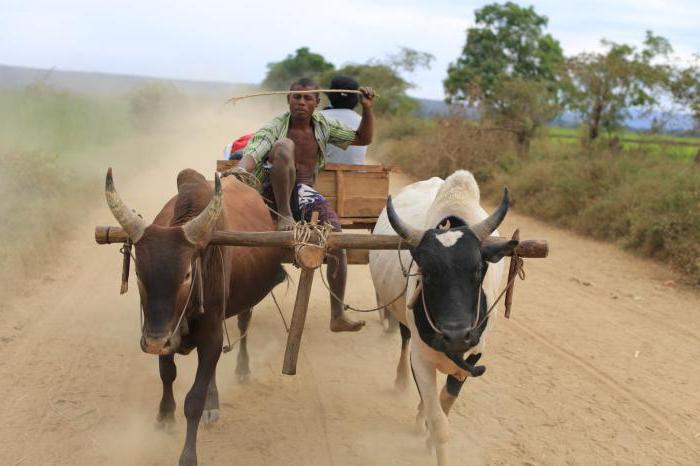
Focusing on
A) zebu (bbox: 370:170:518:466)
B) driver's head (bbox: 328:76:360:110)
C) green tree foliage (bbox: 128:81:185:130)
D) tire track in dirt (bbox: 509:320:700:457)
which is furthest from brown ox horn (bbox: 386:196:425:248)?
green tree foliage (bbox: 128:81:185:130)

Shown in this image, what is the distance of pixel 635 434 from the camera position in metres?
4.71

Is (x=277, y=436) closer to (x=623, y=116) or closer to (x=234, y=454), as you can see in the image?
(x=234, y=454)

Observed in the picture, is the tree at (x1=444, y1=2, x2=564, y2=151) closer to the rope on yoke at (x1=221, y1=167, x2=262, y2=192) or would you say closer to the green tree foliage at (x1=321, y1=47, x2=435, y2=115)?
the green tree foliage at (x1=321, y1=47, x2=435, y2=115)

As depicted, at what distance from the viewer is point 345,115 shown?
746 centimetres

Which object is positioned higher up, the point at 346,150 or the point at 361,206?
the point at 346,150

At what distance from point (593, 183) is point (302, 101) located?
26.9ft

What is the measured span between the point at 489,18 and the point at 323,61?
15.3 meters

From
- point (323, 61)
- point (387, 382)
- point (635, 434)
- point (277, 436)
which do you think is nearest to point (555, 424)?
point (635, 434)

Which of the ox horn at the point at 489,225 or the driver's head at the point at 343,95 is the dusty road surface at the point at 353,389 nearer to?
the ox horn at the point at 489,225

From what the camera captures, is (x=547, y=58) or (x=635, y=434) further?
(x=547, y=58)

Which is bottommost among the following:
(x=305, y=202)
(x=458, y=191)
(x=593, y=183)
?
(x=593, y=183)

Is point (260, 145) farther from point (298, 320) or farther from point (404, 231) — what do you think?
point (404, 231)

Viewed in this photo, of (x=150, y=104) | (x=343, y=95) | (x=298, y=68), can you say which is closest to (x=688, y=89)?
(x=343, y=95)

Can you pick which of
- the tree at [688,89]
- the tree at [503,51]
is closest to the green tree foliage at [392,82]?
the tree at [503,51]
